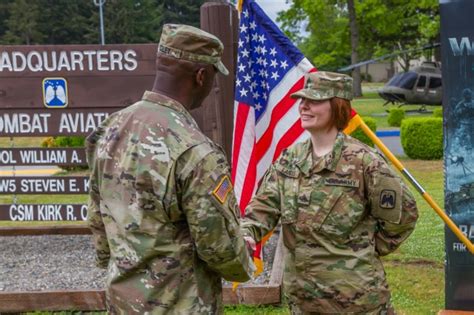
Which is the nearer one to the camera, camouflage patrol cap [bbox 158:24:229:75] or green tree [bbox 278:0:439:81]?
camouflage patrol cap [bbox 158:24:229:75]

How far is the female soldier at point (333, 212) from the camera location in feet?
9.44

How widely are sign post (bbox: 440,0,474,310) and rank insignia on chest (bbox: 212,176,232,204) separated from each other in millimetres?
2613

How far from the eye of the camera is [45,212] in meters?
6.40

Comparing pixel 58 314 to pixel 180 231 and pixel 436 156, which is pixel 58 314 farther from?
pixel 436 156

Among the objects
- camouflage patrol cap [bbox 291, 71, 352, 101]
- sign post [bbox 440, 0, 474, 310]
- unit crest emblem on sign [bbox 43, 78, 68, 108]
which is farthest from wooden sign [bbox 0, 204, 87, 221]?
camouflage patrol cap [bbox 291, 71, 352, 101]

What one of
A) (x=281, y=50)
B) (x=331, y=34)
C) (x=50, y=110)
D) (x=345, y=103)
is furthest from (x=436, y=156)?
(x=331, y=34)

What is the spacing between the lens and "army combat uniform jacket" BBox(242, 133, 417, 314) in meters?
2.88

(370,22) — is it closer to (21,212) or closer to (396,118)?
(396,118)

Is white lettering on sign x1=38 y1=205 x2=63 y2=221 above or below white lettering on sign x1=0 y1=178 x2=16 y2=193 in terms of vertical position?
below

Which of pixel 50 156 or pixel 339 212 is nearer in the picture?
pixel 339 212

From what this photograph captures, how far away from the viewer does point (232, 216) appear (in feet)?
7.32

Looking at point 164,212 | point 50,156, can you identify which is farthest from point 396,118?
point 164,212

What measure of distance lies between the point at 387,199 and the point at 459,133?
1.72 meters

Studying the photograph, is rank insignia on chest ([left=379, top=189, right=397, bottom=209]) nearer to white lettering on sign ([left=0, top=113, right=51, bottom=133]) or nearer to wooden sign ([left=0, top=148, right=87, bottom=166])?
wooden sign ([left=0, top=148, right=87, bottom=166])
